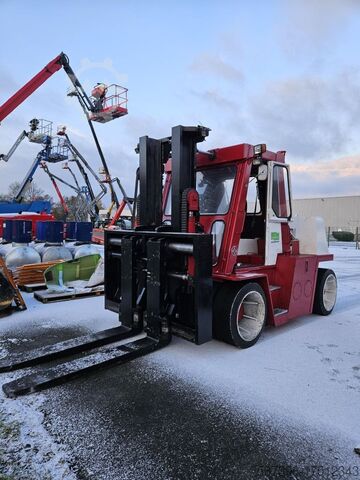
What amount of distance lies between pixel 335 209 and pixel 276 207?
46.1 metres

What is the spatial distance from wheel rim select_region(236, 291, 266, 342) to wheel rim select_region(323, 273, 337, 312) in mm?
2197

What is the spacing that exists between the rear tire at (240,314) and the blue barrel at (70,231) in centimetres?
→ 1210

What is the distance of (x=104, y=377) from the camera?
11.6 feet

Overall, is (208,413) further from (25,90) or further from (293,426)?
(25,90)

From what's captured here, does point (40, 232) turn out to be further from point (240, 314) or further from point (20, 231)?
point (240, 314)

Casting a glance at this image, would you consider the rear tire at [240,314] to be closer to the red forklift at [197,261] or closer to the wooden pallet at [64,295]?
the red forklift at [197,261]

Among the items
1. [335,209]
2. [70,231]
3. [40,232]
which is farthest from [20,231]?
[335,209]

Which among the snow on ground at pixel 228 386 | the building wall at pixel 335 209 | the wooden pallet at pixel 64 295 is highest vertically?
the building wall at pixel 335 209

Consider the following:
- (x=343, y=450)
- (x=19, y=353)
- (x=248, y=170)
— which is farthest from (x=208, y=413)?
(x=248, y=170)

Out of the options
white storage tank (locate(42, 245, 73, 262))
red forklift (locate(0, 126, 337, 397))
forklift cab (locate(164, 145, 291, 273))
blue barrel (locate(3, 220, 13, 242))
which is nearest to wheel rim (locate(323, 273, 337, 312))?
red forklift (locate(0, 126, 337, 397))

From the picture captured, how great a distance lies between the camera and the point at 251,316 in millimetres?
4691

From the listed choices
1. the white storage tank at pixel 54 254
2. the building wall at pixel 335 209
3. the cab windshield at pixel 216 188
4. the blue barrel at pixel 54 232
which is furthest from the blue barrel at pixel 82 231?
the building wall at pixel 335 209

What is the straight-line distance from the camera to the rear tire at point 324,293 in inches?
235

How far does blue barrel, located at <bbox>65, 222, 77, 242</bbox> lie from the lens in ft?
50.5
